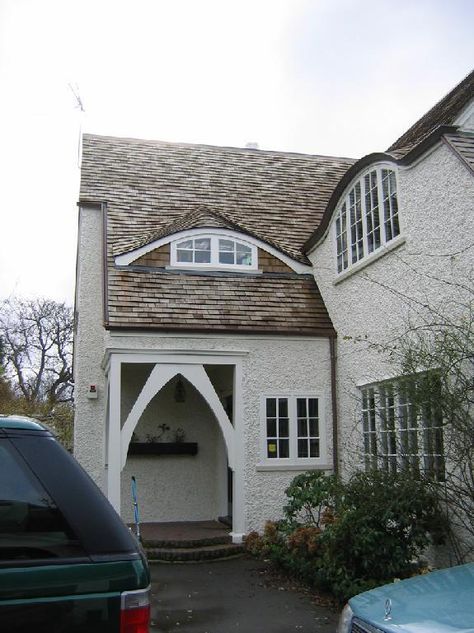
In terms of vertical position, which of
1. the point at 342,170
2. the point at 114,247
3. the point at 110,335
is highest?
the point at 342,170

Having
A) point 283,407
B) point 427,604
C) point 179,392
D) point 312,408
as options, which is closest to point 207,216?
point 179,392

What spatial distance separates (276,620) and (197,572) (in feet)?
7.80

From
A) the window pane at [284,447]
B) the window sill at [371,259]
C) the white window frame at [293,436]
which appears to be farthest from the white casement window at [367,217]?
the window pane at [284,447]

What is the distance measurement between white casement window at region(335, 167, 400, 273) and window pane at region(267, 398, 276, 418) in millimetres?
2436

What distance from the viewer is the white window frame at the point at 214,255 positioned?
11266mm

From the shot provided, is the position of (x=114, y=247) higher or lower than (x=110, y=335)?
higher

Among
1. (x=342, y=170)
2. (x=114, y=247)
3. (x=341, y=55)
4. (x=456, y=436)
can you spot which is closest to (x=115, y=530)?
(x=456, y=436)

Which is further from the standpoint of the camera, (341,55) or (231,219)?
(231,219)

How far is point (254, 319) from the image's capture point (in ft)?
34.5

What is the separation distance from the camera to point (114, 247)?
37.7 ft

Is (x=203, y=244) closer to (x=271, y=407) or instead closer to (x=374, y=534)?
(x=271, y=407)

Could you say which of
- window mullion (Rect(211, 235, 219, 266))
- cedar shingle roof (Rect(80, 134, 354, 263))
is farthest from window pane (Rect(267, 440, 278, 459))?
cedar shingle roof (Rect(80, 134, 354, 263))

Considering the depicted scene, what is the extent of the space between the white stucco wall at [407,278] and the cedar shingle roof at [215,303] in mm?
580

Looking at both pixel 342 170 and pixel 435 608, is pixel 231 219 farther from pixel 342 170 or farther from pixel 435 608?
pixel 435 608
